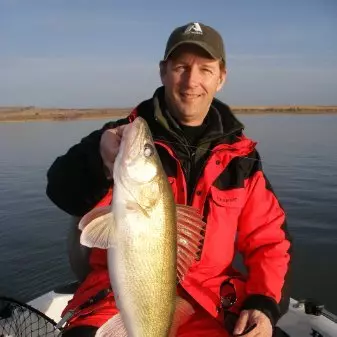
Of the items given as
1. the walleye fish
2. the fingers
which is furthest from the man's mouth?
the fingers

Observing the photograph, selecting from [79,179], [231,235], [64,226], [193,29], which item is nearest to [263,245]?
[231,235]

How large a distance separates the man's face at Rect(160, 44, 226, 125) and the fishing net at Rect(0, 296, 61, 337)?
245 centimetres

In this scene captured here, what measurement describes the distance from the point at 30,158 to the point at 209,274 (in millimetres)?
17824

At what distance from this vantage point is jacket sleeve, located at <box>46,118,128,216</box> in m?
3.06

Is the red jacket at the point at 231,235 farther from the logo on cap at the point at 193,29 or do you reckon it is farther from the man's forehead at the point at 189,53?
the logo on cap at the point at 193,29

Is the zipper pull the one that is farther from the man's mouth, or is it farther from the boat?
the man's mouth

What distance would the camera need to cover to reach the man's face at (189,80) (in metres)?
3.78

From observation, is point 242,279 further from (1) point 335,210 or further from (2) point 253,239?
(1) point 335,210

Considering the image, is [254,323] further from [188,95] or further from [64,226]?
[64,226]

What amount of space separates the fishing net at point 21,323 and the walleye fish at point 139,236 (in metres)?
2.11

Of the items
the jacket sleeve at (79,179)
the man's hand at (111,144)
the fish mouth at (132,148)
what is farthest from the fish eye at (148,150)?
the jacket sleeve at (79,179)

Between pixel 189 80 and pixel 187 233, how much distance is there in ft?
4.82

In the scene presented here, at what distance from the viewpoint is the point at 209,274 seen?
369cm

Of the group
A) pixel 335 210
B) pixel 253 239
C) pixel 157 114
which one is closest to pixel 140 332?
pixel 253 239
